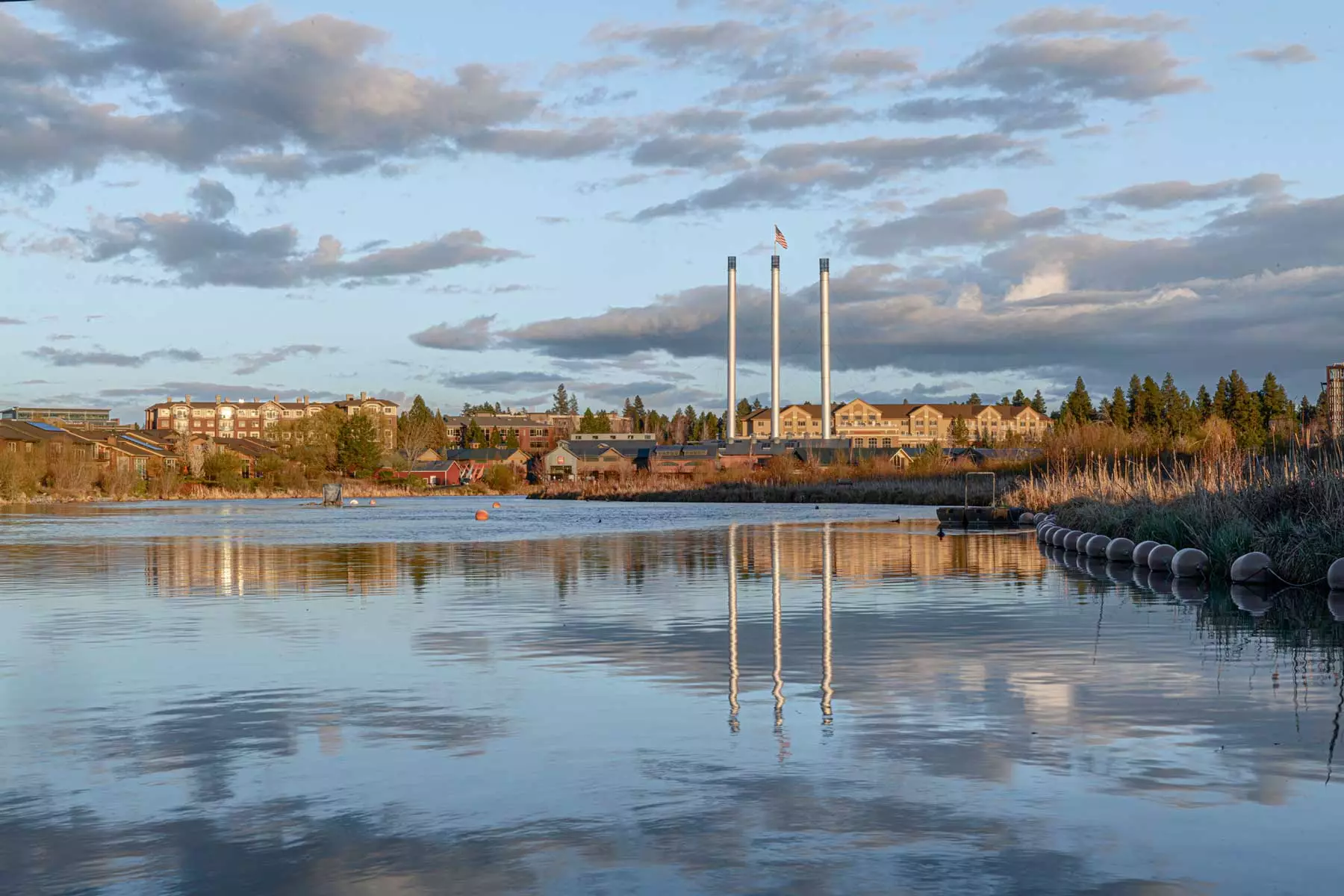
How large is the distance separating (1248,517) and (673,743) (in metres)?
17.2

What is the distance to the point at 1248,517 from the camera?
2233 centimetres

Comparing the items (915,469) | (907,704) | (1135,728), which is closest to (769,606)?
(907,704)

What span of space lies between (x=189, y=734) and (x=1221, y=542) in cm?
1757

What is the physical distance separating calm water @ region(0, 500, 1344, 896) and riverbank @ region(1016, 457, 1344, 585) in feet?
7.18

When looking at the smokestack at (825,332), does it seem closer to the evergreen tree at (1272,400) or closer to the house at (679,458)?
the house at (679,458)

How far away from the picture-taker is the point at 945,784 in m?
7.02

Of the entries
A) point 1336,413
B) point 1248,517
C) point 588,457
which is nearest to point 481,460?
point 588,457

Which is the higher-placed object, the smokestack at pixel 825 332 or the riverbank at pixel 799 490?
the smokestack at pixel 825 332

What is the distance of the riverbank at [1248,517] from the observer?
64.0 feet

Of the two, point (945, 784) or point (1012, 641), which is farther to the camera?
point (1012, 641)

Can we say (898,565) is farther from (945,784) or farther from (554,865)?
(554,865)

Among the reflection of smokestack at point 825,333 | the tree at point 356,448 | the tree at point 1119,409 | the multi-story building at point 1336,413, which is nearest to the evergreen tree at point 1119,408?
the tree at point 1119,409

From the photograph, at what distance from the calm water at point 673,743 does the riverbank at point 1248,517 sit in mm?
2188

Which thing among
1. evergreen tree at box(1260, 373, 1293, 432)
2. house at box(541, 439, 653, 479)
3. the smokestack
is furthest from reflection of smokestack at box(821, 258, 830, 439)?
evergreen tree at box(1260, 373, 1293, 432)
